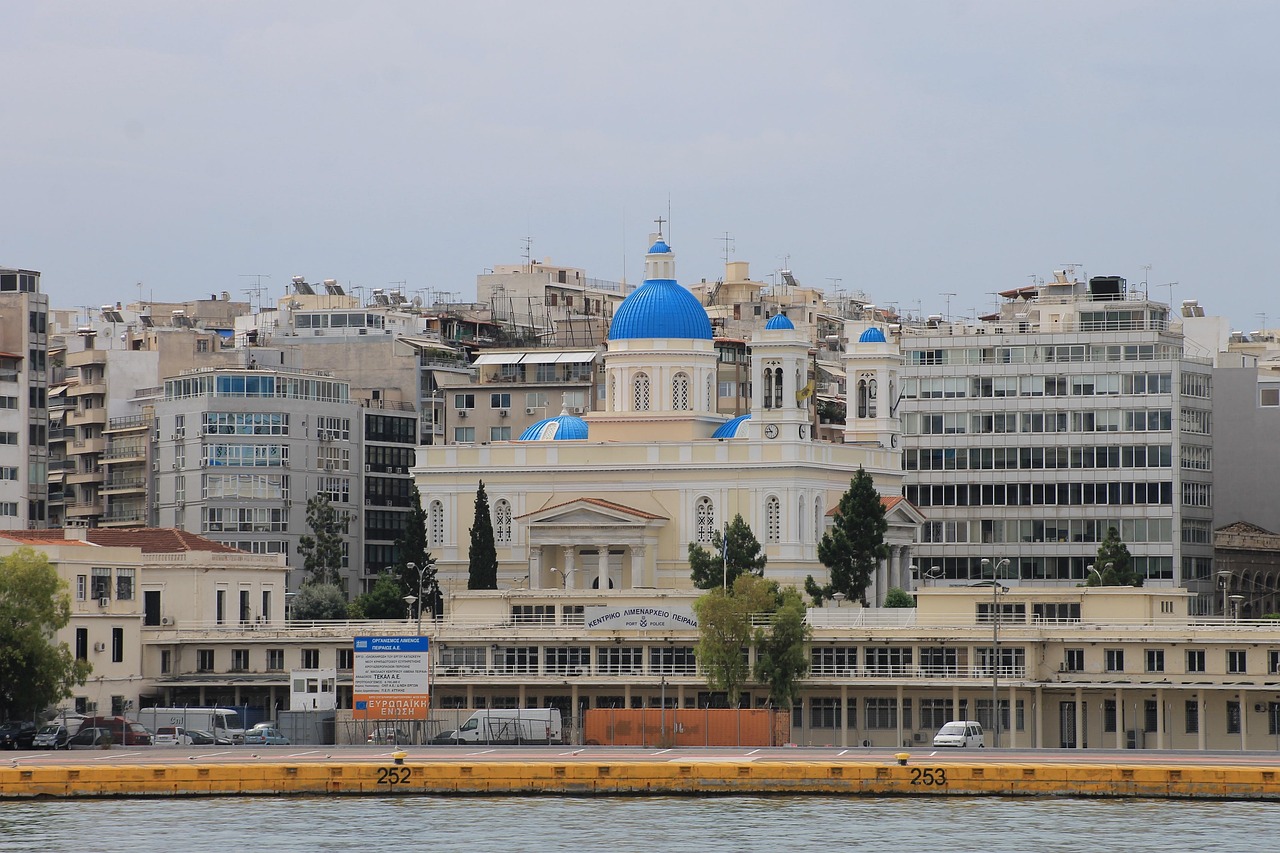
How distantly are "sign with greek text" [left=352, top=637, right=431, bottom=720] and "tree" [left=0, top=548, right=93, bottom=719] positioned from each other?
11.0 m

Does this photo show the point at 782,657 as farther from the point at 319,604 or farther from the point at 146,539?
the point at 319,604

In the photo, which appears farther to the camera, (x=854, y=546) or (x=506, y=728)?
(x=854, y=546)

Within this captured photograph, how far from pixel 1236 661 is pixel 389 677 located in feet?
102

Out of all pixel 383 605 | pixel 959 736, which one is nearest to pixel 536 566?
pixel 383 605

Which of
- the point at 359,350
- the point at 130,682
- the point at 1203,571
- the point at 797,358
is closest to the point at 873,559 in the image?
the point at 797,358

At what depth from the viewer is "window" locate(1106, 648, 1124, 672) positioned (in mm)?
114250

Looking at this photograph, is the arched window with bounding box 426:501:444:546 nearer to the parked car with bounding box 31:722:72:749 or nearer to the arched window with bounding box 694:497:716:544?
the arched window with bounding box 694:497:716:544

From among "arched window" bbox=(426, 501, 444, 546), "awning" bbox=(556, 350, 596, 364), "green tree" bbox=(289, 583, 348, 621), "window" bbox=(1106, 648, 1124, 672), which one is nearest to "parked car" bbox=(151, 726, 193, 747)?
"window" bbox=(1106, 648, 1124, 672)

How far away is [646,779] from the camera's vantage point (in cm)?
9106

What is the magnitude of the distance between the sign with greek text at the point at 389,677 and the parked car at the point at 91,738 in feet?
28.6

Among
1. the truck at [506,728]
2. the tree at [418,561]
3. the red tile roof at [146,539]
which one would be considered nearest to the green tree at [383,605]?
the tree at [418,561]

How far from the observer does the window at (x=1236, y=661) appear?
112000mm

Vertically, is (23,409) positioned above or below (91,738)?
above

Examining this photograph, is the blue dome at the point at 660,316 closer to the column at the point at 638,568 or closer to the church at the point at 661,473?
the church at the point at 661,473
